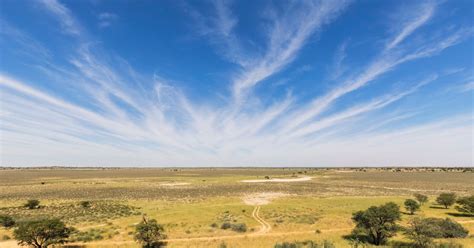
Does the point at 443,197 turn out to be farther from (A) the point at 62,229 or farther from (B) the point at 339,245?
(A) the point at 62,229

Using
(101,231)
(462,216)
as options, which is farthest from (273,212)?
(462,216)

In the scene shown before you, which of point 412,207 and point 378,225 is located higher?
point 378,225

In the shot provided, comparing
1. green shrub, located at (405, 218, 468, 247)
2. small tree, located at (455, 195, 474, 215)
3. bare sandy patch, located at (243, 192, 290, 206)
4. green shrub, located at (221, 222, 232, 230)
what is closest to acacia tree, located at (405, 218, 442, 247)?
green shrub, located at (405, 218, 468, 247)

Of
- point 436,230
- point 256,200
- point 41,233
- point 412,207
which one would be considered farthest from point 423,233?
point 41,233

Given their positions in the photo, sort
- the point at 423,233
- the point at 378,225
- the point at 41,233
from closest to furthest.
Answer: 1. the point at 41,233
2. the point at 423,233
3. the point at 378,225

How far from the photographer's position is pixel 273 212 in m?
41.2

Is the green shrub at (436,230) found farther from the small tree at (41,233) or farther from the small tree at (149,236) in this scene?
the small tree at (41,233)

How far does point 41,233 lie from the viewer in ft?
78.4

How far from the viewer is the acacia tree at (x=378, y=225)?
2616 centimetres

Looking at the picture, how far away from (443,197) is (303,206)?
75.9 feet

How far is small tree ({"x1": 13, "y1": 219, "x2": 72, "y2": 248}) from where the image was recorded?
2327 centimetres

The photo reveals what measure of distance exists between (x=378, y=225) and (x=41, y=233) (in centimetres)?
3070

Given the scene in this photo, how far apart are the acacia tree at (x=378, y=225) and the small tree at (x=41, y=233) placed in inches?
1108

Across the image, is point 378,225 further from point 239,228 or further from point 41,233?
point 41,233
